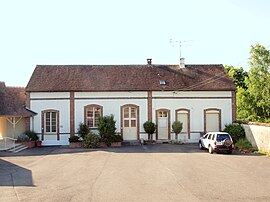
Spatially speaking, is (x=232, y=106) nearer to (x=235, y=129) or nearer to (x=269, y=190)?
(x=235, y=129)

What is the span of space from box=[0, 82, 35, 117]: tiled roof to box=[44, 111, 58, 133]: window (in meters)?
1.21

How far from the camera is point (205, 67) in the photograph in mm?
32188

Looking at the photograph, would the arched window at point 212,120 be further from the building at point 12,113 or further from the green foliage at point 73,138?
the building at point 12,113

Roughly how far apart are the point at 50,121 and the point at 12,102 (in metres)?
3.40

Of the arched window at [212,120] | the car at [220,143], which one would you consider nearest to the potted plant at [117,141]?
the arched window at [212,120]

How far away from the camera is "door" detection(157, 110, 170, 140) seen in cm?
2898

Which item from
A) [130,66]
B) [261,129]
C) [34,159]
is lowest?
[34,159]

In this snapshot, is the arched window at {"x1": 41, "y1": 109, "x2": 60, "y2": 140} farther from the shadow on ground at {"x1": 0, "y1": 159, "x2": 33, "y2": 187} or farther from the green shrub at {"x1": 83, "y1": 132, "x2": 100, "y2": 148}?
the shadow on ground at {"x1": 0, "y1": 159, "x2": 33, "y2": 187}

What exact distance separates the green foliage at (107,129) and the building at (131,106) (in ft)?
6.76

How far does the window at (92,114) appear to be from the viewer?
28.8 meters

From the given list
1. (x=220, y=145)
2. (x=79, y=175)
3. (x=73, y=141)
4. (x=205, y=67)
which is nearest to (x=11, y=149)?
(x=73, y=141)

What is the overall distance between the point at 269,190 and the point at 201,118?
18.2 m

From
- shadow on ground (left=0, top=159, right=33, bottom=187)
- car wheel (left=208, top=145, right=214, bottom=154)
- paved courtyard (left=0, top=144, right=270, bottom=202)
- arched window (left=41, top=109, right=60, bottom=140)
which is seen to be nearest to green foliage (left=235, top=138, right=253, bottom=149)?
car wheel (left=208, top=145, right=214, bottom=154)

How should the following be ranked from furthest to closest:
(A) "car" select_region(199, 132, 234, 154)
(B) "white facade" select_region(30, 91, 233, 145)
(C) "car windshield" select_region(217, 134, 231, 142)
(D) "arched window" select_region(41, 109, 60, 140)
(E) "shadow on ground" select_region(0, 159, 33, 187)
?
1. (B) "white facade" select_region(30, 91, 233, 145)
2. (D) "arched window" select_region(41, 109, 60, 140)
3. (C) "car windshield" select_region(217, 134, 231, 142)
4. (A) "car" select_region(199, 132, 234, 154)
5. (E) "shadow on ground" select_region(0, 159, 33, 187)
